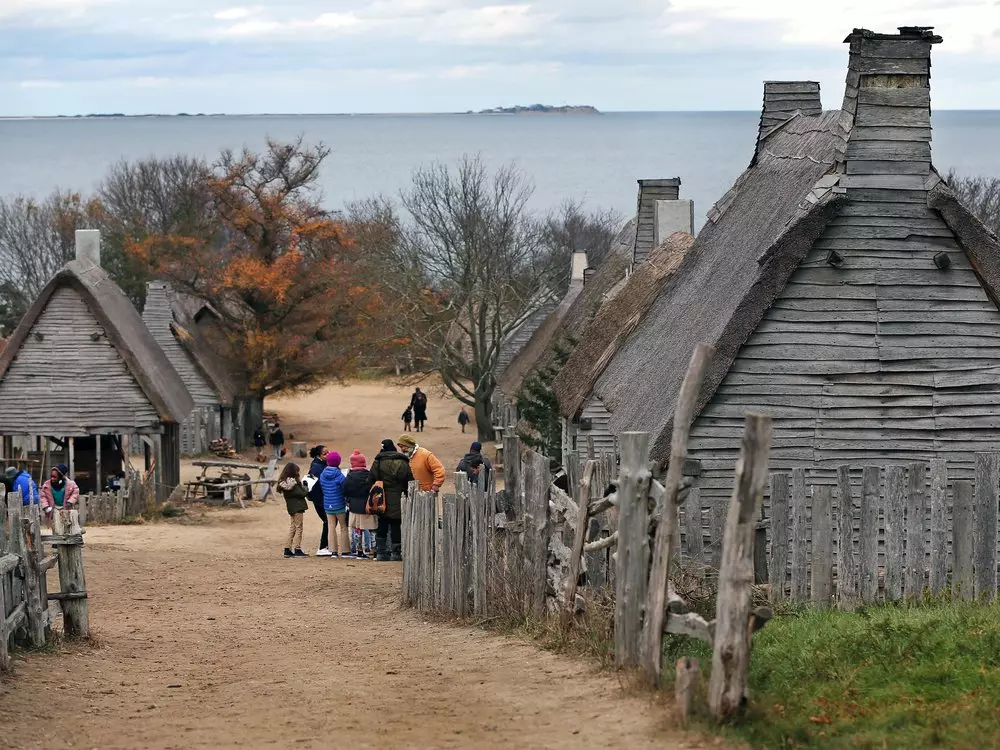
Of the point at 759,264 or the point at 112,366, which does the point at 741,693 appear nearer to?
the point at 759,264

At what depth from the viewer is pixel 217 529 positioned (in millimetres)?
27297

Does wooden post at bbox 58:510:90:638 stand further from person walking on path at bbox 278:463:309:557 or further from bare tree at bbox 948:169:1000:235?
bare tree at bbox 948:169:1000:235

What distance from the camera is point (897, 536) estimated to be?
1098 centimetres

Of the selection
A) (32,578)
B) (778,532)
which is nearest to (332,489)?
(32,578)

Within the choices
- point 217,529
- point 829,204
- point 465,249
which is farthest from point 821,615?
point 465,249

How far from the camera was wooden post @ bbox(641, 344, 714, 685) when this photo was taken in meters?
8.20

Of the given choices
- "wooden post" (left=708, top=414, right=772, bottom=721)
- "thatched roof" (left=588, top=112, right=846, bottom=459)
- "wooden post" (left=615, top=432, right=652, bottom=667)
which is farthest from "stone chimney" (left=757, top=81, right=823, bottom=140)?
"wooden post" (left=708, top=414, right=772, bottom=721)

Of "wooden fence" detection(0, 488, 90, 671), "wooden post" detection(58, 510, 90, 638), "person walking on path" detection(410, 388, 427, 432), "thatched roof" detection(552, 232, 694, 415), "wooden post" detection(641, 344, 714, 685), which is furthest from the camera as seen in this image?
"person walking on path" detection(410, 388, 427, 432)

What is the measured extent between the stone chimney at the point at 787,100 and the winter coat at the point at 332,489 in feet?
24.8

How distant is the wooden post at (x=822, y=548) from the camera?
11039mm

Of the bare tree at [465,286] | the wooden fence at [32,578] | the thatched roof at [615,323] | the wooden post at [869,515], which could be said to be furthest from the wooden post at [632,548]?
the bare tree at [465,286]

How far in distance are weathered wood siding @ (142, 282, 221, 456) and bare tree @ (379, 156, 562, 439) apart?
6364mm

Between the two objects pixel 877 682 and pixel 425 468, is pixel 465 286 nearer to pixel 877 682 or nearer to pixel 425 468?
pixel 425 468

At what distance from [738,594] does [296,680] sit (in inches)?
165
